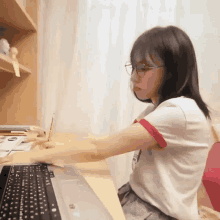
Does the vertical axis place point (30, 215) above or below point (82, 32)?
below

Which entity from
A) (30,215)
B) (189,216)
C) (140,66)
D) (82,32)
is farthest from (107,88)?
(30,215)

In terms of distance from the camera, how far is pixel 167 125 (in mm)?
540

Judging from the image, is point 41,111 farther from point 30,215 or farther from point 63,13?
point 30,215

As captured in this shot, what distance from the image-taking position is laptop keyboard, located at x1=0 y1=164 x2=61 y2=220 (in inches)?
14.9

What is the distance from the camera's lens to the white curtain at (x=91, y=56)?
1411 mm

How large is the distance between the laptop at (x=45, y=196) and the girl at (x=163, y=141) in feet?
0.28

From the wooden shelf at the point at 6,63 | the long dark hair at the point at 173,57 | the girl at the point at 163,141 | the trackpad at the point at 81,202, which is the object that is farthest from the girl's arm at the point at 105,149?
the wooden shelf at the point at 6,63

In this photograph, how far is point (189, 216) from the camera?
0.57 metres

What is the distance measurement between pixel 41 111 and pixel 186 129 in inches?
46.4

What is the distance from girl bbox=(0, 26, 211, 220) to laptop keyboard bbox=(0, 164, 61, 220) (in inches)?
3.8

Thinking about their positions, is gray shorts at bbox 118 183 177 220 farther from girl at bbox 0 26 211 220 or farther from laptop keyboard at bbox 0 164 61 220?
laptop keyboard at bbox 0 164 61 220

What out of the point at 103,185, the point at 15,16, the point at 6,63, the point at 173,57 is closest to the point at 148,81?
the point at 173,57

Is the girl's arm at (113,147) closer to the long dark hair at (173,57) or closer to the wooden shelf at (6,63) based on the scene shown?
the long dark hair at (173,57)

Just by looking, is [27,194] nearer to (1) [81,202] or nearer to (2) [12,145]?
(1) [81,202]
